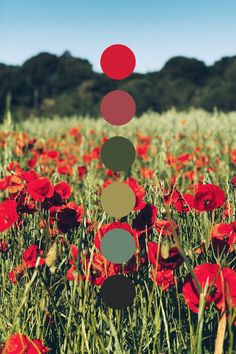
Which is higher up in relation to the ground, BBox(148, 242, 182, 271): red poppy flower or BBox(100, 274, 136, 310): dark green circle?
BBox(148, 242, 182, 271): red poppy flower

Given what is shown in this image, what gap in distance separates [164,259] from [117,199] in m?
0.15

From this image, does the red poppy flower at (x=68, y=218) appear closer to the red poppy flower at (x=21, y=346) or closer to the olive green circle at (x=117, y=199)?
the olive green circle at (x=117, y=199)

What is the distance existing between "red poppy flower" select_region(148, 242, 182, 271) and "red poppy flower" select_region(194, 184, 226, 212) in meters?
0.17

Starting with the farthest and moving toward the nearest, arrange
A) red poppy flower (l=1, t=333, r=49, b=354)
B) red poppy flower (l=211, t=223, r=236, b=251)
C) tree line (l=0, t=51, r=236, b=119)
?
tree line (l=0, t=51, r=236, b=119)
red poppy flower (l=211, t=223, r=236, b=251)
red poppy flower (l=1, t=333, r=49, b=354)

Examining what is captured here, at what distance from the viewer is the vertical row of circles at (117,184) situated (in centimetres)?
96

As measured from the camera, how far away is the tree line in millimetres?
17094

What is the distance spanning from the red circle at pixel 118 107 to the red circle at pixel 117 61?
0.04m

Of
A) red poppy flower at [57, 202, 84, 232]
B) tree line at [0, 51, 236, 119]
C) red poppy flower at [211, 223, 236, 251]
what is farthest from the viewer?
tree line at [0, 51, 236, 119]

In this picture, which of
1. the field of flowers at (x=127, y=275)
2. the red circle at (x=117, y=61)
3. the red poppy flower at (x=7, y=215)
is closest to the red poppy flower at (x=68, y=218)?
the field of flowers at (x=127, y=275)

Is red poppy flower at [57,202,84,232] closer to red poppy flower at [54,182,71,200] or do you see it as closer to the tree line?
red poppy flower at [54,182,71,200]

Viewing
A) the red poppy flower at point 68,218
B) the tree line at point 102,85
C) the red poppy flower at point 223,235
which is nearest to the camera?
the red poppy flower at point 223,235

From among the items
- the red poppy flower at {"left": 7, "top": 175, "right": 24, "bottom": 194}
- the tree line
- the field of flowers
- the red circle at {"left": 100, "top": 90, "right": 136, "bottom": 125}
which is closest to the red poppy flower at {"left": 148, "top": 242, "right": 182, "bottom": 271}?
the field of flowers

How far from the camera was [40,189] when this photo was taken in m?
1.18

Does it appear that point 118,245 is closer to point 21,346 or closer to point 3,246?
point 21,346
